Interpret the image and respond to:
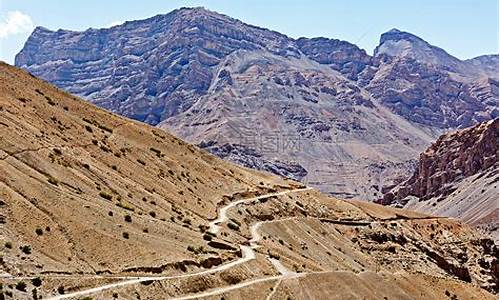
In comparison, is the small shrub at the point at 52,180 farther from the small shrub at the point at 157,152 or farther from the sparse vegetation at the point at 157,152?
the sparse vegetation at the point at 157,152

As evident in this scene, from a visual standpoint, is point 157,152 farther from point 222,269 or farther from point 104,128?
point 222,269

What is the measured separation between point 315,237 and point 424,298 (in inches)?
566

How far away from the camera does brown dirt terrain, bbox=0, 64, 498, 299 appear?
42.5 metres

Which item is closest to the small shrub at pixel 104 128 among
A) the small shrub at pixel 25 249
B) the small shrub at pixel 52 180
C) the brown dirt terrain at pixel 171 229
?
the brown dirt terrain at pixel 171 229

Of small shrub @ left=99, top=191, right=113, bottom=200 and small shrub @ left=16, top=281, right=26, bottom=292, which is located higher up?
small shrub @ left=99, top=191, right=113, bottom=200

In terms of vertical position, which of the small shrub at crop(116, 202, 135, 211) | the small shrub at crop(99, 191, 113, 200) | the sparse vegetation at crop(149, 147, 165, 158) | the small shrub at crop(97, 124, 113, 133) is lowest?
the small shrub at crop(116, 202, 135, 211)

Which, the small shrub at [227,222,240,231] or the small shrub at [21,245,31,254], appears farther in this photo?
the small shrub at [227,222,240,231]

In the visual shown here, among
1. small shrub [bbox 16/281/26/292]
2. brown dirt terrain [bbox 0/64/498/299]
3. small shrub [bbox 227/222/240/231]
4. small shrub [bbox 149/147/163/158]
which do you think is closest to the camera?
small shrub [bbox 16/281/26/292]

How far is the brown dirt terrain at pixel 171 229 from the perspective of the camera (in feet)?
139

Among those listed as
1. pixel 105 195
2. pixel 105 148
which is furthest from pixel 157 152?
pixel 105 195

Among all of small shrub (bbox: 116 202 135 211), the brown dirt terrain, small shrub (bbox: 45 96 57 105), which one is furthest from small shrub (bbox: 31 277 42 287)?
small shrub (bbox: 45 96 57 105)

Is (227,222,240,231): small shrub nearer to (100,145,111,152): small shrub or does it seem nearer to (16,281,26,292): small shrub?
(100,145,111,152): small shrub

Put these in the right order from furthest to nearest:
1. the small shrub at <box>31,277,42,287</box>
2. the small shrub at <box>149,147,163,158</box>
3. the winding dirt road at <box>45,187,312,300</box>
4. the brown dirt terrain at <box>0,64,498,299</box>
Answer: the small shrub at <box>149,147,163,158</box> < the brown dirt terrain at <box>0,64,498,299</box> < the winding dirt road at <box>45,187,312,300</box> < the small shrub at <box>31,277,42,287</box>

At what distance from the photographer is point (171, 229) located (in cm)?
5497
